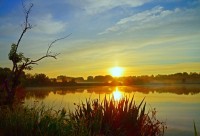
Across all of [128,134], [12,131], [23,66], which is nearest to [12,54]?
[23,66]

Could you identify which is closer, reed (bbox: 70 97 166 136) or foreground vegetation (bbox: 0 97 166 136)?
foreground vegetation (bbox: 0 97 166 136)

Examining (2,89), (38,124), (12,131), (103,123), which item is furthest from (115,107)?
(2,89)

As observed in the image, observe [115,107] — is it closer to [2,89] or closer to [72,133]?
[72,133]

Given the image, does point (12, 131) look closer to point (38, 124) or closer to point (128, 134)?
point (38, 124)

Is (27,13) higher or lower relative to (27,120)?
higher

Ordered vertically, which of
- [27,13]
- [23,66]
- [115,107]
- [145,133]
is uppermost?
[27,13]

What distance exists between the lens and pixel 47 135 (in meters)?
8.42

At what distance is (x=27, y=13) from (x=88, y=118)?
9.58 meters

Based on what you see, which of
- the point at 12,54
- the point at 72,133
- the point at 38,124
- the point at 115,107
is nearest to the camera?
the point at 72,133

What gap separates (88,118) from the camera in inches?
386

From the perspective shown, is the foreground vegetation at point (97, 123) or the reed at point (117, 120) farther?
the reed at point (117, 120)

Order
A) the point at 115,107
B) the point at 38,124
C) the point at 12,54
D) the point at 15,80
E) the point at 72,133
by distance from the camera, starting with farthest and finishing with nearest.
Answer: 1. the point at 12,54
2. the point at 15,80
3. the point at 115,107
4. the point at 38,124
5. the point at 72,133

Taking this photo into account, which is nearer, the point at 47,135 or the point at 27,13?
the point at 47,135

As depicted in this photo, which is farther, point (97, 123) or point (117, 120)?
point (117, 120)
